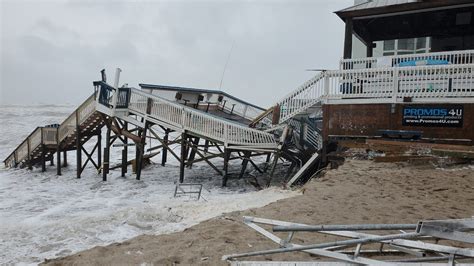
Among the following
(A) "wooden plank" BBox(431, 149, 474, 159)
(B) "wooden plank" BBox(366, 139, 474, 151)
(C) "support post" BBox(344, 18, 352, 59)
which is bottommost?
(A) "wooden plank" BBox(431, 149, 474, 159)

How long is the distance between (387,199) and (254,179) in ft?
26.0

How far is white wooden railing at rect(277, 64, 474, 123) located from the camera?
32.8 ft

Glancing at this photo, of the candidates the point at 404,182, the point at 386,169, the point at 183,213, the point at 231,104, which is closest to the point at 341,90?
the point at 386,169

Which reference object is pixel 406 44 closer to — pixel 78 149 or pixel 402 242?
pixel 78 149

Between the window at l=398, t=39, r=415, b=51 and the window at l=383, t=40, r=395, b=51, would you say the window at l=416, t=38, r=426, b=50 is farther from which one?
the window at l=383, t=40, r=395, b=51

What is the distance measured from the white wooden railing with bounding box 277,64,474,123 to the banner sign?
0.21 m

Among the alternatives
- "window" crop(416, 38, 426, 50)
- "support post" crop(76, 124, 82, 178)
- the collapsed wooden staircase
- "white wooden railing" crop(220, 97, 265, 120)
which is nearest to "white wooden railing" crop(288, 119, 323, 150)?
"white wooden railing" crop(220, 97, 265, 120)

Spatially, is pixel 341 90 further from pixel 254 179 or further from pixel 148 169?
pixel 148 169

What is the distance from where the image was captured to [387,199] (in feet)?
22.0

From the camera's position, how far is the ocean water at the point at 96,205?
6.80 metres

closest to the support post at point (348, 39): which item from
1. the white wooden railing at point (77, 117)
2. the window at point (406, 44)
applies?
the window at point (406, 44)

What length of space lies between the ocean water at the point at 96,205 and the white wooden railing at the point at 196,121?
1.70 m

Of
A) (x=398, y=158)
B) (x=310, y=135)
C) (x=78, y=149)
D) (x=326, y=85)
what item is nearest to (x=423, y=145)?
(x=398, y=158)

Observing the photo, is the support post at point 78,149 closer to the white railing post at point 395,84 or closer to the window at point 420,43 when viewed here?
the white railing post at point 395,84
